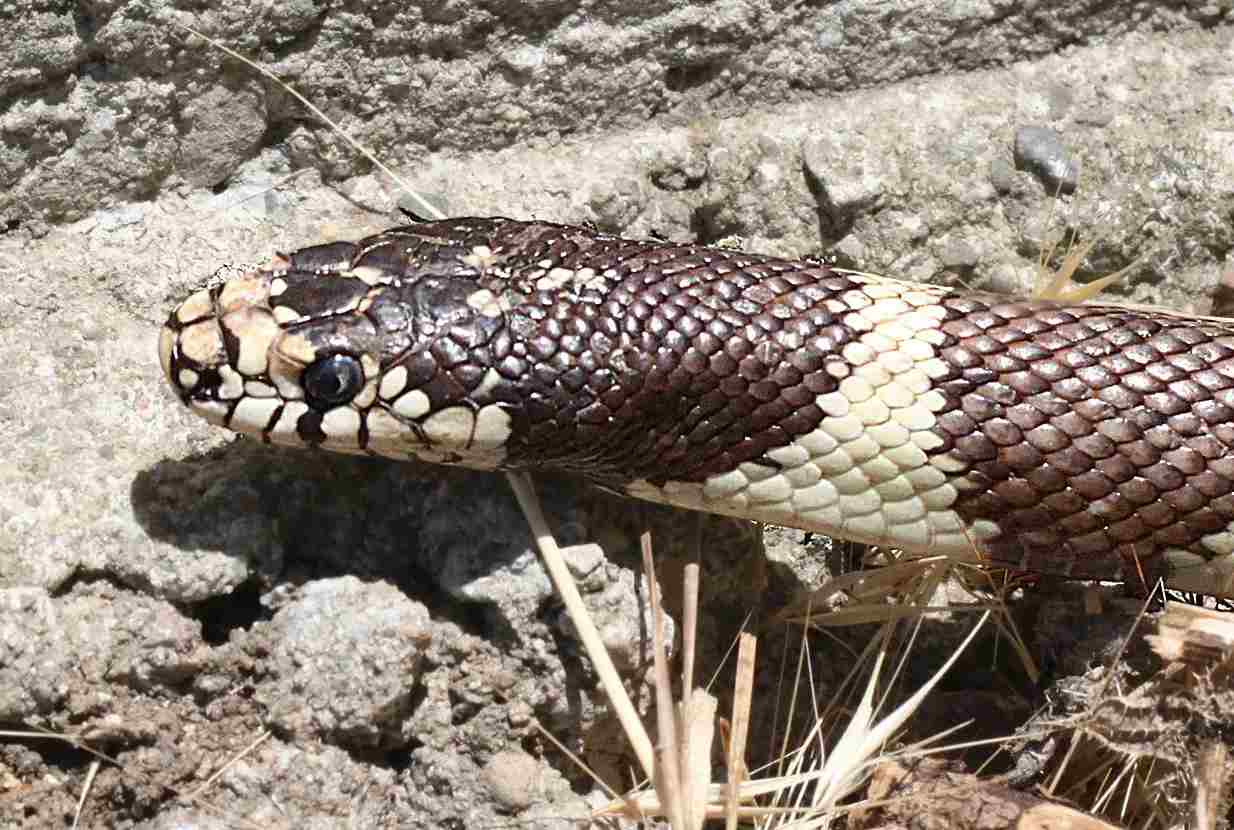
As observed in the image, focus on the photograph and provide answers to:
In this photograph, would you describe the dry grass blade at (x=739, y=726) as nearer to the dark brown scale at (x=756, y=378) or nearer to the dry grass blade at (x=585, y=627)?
the dry grass blade at (x=585, y=627)

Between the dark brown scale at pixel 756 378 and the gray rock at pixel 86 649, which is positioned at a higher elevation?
the dark brown scale at pixel 756 378

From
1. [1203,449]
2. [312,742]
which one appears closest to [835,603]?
[1203,449]

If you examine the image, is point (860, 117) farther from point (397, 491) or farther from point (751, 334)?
point (397, 491)

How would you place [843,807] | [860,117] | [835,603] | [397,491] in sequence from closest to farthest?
[843,807]
[397,491]
[835,603]
[860,117]

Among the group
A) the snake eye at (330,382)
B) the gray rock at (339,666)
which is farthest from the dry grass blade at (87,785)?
the snake eye at (330,382)

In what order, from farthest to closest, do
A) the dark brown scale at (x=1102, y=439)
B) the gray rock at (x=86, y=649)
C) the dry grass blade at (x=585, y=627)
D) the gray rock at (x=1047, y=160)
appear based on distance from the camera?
the gray rock at (x=1047, y=160)
the dark brown scale at (x=1102, y=439)
the dry grass blade at (x=585, y=627)
the gray rock at (x=86, y=649)
